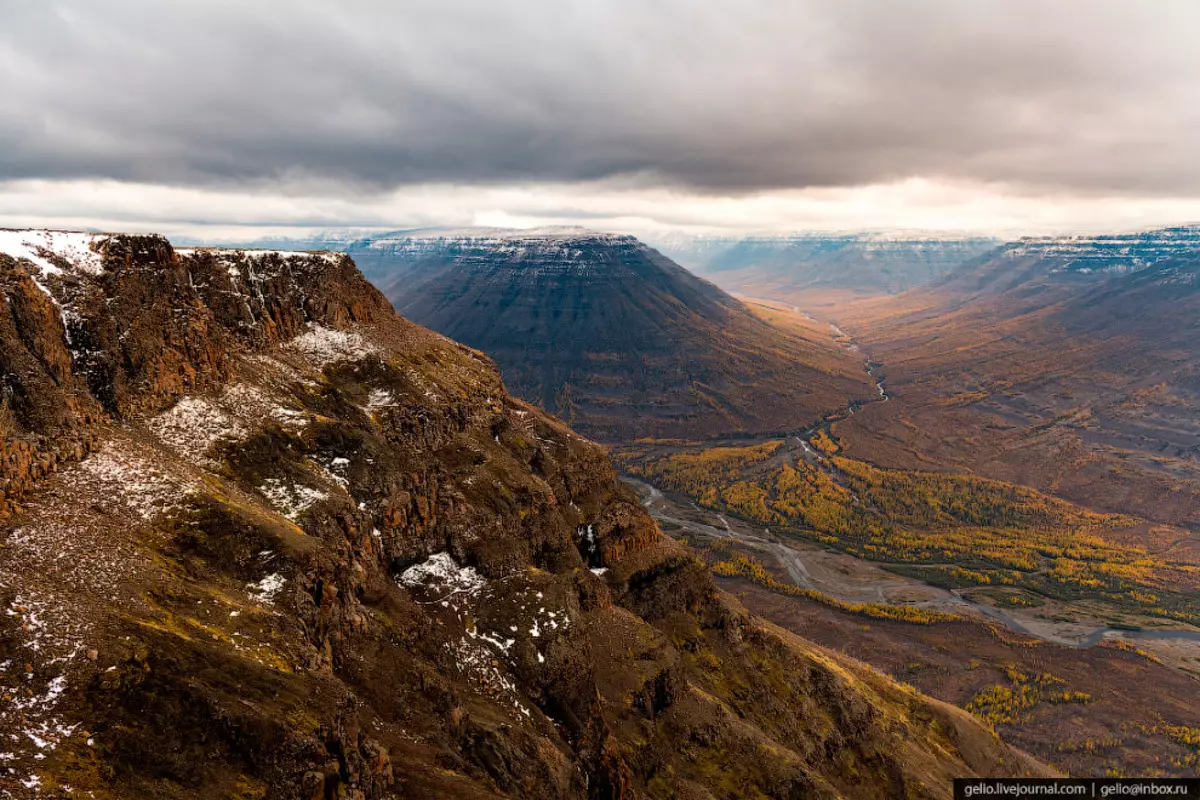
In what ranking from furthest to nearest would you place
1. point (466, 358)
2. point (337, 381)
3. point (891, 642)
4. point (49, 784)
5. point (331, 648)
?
point (891, 642), point (466, 358), point (337, 381), point (331, 648), point (49, 784)

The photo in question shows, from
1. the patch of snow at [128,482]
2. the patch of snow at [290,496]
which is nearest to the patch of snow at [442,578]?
the patch of snow at [290,496]

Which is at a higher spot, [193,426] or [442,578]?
[193,426]

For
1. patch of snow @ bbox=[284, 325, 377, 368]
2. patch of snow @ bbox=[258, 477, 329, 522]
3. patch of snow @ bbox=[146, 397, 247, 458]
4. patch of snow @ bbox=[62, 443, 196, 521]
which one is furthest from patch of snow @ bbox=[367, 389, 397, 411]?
patch of snow @ bbox=[62, 443, 196, 521]

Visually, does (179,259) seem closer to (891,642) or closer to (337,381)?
(337,381)

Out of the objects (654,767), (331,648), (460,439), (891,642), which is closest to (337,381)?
(460,439)

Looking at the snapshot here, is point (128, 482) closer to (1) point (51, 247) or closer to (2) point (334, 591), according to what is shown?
(2) point (334, 591)

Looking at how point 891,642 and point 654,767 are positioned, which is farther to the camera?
point 891,642

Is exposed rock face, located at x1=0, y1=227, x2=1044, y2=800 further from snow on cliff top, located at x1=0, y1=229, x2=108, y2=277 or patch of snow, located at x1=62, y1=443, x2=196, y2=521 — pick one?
snow on cliff top, located at x1=0, y1=229, x2=108, y2=277

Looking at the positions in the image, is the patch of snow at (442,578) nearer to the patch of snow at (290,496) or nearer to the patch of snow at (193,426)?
the patch of snow at (290,496)

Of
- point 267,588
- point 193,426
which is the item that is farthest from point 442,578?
point 193,426
